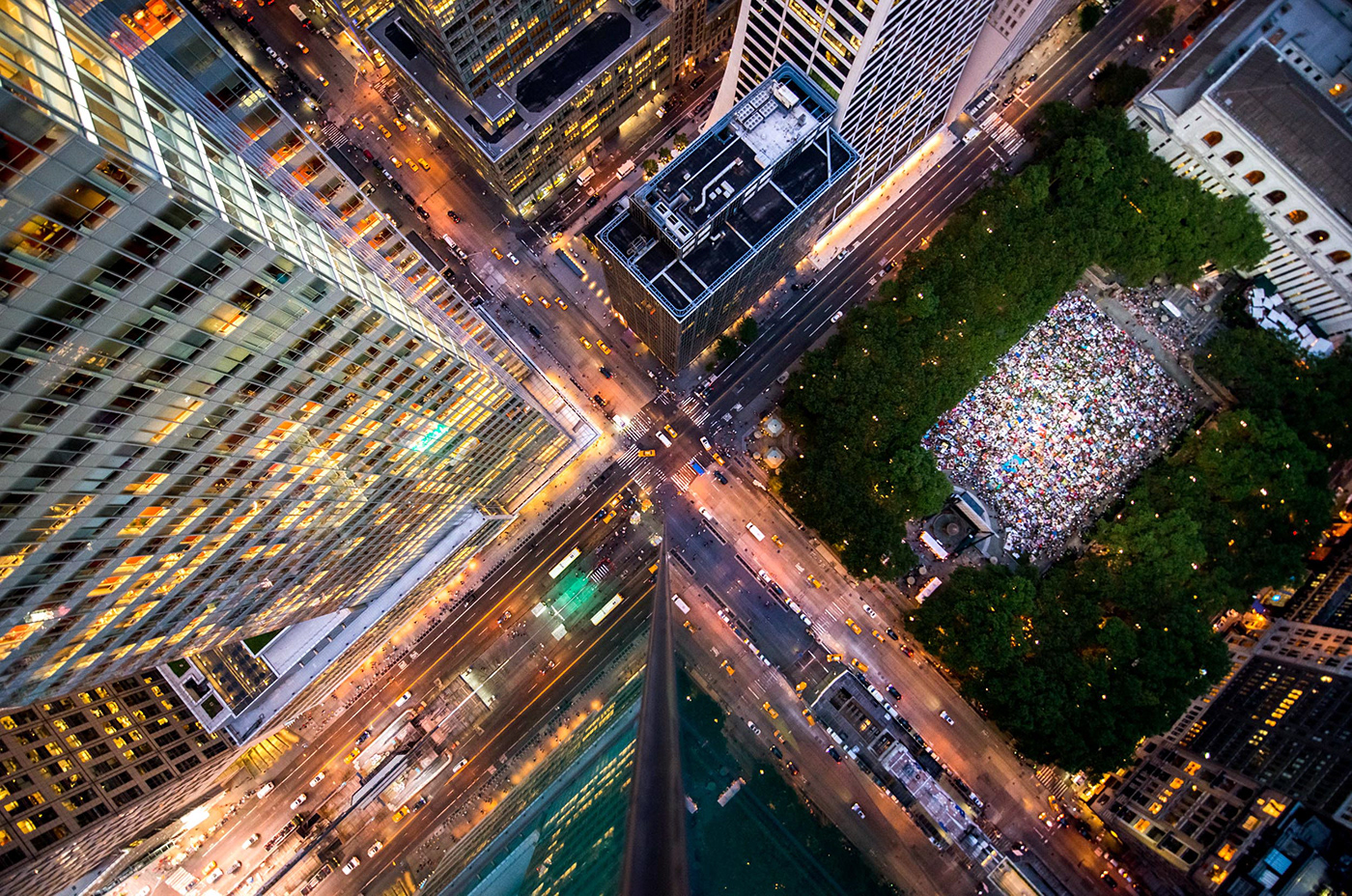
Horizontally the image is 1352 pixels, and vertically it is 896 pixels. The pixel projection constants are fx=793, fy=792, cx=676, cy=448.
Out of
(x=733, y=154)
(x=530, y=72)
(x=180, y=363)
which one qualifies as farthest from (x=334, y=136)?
(x=180, y=363)

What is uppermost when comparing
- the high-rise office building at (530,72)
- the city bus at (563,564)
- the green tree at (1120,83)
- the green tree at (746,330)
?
the high-rise office building at (530,72)

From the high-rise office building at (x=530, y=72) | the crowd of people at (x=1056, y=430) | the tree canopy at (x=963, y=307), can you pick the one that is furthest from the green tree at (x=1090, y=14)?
the high-rise office building at (x=530, y=72)

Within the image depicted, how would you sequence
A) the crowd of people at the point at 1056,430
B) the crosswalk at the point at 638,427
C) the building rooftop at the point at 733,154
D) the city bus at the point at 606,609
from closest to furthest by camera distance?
the building rooftop at the point at 733,154
the city bus at the point at 606,609
the crowd of people at the point at 1056,430
the crosswalk at the point at 638,427

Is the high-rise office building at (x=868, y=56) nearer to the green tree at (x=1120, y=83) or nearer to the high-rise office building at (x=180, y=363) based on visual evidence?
the green tree at (x=1120, y=83)

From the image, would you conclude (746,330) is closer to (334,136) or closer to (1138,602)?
(1138,602)

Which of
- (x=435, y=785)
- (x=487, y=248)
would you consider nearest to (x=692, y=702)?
(x=435, y=785)

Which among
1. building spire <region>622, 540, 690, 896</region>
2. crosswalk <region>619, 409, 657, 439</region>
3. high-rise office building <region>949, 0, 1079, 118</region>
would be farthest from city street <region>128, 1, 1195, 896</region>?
building spire <region>622, 540, 690, 896</region>

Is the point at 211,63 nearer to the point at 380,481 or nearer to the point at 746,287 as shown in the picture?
the point at 380,481
